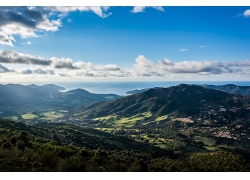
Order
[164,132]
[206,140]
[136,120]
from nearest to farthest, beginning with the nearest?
[206,140], [164,132], [136,120]

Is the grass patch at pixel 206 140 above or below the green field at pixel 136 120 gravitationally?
above

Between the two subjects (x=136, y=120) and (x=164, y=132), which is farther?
(x=136, y=120)

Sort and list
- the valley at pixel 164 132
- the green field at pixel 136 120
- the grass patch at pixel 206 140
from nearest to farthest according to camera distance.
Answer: the valley at pixel 164 132 < the grass patch at pixel 206 140 < the green field at pixel 136 120

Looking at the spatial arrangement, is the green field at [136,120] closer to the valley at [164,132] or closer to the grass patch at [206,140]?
the valley at [164,132]

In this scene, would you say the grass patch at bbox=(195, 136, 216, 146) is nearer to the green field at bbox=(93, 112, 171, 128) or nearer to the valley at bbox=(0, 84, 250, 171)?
the valley at bbox=(0, 84, 250, 171)

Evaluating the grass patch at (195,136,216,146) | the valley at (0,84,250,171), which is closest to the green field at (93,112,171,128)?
the valley at (0,84,250,171)

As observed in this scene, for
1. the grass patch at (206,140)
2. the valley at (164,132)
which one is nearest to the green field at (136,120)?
the valley at (164,132)

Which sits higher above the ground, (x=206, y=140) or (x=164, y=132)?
(x=206, y=140)

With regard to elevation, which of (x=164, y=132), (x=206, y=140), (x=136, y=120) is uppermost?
(x=206, y=140)

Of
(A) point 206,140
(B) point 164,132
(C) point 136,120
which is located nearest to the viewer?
(A) point 206,140

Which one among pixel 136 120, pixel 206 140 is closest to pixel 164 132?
pixel 206 140

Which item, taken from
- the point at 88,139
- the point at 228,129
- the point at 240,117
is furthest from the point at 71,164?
the point at 240,117

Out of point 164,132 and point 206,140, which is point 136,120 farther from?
point 206,140
